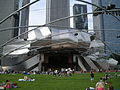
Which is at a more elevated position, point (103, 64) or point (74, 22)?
point (74, 22)

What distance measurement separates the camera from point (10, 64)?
51.1 meters

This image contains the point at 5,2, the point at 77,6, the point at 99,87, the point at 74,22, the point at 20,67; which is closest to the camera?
the point at 99,87

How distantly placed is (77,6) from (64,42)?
5097 cm

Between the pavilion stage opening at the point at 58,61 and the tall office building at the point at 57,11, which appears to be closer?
the pavilion stage opening at the point at 58,61

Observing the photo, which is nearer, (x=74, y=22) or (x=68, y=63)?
(x=68, y=63)

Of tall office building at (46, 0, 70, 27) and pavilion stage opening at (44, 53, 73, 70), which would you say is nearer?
pavilion stage opening at (44, 53, 73, 70)

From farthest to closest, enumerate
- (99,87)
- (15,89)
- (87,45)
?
1. (87,45)
2. (15,89)
3. (99,87)

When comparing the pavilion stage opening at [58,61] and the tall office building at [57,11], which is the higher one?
the tall office building at [57,11]

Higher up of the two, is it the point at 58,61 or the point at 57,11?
the point at 57,11

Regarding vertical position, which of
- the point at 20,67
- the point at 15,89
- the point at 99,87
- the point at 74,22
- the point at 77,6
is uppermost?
the point at 77,6

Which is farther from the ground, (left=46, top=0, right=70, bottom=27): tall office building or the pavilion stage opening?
(left=46, top=0, right=70, bottom=27): tall office building

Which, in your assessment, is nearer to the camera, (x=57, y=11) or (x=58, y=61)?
(x=58, y=61)

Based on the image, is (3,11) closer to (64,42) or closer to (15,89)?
(64,42)

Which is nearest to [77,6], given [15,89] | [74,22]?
A: [74,22]
